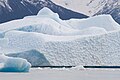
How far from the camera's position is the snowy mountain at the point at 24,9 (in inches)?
3866

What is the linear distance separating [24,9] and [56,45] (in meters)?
76.0

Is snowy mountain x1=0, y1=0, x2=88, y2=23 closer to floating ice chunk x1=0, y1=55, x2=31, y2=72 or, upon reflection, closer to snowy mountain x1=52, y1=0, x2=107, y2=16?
snowy mountain x1=52, y1=0, x2=107, y2=16

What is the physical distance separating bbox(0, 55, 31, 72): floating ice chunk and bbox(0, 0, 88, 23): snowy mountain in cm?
7640

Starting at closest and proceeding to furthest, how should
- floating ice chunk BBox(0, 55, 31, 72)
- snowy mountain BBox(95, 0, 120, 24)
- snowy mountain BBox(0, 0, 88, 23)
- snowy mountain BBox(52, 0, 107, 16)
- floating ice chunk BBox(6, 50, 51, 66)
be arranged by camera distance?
1. floating ice chunk BBox(0, 55, 31, 72)
2. floating ice chunk BBox(6, 50, 51, 66)
3. snowy mountain BBox(0, 0, 88, 23)
4. snowy mountain BBox(95, 0, 120, 24)
5. snowy mountain BBox(52, 0, 107, 16)

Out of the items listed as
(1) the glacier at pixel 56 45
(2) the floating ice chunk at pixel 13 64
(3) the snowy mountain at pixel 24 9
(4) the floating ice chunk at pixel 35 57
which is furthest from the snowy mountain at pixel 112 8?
(2) the floating ice chunk at pixel 13 64

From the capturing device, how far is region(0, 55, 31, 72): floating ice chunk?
19325mm

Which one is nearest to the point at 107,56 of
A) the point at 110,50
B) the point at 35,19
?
the point at 110,50

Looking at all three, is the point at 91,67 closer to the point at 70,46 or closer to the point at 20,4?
the point at 70,46

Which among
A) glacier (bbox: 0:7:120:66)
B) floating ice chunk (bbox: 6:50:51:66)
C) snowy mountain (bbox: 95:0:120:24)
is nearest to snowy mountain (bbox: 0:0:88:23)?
snowy mountain (bbox: 95:0:120:24)

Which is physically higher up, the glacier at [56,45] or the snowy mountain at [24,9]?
the snowy mountain at [24,9]

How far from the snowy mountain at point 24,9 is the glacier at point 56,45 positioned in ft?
221

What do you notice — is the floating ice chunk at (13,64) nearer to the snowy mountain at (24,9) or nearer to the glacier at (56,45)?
the glacier at (56,45)

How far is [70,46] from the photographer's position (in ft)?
88.5

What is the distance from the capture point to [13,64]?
19.5m
